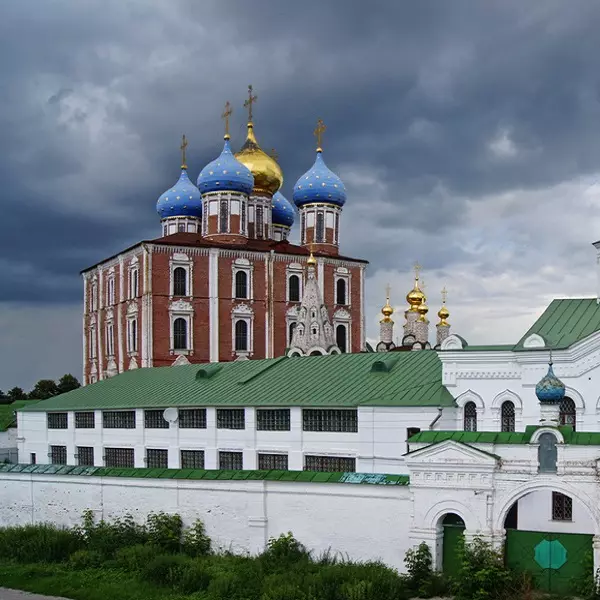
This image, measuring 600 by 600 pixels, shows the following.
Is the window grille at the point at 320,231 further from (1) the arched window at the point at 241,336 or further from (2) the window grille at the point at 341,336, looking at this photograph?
(1) the arched window at the point at 241,336

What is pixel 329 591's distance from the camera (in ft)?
62.9

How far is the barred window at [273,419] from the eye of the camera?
98.5ft

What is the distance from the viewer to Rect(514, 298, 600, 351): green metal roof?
25609mm

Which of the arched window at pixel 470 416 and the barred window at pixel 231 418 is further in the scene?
the barred window at pixel 231 418

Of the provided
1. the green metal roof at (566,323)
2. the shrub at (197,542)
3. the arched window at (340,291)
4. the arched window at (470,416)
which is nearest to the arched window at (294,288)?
the arched window at (340,291)

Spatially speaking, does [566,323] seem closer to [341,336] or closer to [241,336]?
[241,336]

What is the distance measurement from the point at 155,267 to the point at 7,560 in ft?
89.2

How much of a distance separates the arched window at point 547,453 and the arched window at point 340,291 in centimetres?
3810

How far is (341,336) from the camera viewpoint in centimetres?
5766

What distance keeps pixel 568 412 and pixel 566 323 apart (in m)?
2.67

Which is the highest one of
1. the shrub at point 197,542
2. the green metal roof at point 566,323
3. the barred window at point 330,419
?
the green metal roof at point 566,323

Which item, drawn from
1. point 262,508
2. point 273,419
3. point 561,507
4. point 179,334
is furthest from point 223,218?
point 561,507

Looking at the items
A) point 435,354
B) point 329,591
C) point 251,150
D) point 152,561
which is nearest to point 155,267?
point 251,150

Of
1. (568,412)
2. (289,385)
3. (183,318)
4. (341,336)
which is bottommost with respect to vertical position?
(568,412)
